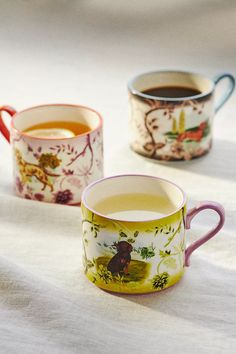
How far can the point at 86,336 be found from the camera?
78cm

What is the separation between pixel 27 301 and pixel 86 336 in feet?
0.23

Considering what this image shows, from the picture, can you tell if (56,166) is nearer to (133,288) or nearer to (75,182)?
(75,182)

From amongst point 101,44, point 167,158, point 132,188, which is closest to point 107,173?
point 167,158

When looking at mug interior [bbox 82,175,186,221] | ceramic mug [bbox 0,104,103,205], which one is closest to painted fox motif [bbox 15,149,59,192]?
ceramic mug [bbox 0,104,103,205]

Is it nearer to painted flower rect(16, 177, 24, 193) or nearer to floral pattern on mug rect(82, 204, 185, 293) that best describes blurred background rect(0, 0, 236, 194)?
painted flower rect(16, 177, 24, 193)

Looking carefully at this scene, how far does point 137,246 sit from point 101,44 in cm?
77

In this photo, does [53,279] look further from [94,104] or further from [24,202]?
[94,104]

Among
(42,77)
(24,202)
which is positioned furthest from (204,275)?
(42,77)

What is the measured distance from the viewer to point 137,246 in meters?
0.79

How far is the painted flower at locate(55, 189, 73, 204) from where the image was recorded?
1004mm

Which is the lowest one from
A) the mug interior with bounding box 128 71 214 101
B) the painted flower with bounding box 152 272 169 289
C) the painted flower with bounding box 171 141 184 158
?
the painted flower with bounding box 171 141 184 158

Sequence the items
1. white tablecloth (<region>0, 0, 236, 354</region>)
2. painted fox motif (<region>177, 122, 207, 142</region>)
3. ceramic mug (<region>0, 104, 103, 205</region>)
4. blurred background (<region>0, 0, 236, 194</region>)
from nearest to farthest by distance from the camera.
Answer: white tablecloth (<region>0, 0, 236, 354</region>) < ceramic mug (<region>0, 104, 103, 205</region>) < painted fox motif (<region>177, 122, 207, 142</region>) < blurred background (<region>0, 0, 236, 194</region>)

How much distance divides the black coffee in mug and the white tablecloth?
0.07 meters

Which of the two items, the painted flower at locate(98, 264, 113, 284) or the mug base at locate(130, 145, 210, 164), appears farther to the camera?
the mug base at locate(130, 145, 210, 164)
